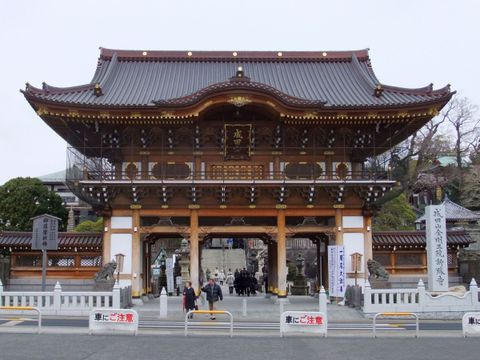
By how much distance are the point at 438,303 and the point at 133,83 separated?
17.9 metres

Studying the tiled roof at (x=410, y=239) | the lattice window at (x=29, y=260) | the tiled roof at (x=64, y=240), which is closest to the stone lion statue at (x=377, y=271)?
the tiled roof at (x=410, y=239)

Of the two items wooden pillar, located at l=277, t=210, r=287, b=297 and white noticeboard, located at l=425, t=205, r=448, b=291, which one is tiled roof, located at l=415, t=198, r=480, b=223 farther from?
wooden pillar, located at l=277, t=210, r=287, b=297

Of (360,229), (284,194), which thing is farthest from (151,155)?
(360,229)

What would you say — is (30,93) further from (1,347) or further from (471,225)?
(471,225)

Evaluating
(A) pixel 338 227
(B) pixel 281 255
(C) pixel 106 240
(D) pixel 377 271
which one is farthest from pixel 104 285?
(D) pixel 377 271

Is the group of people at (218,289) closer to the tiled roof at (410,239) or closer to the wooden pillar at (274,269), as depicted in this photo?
the wooden pillar at (274,269)

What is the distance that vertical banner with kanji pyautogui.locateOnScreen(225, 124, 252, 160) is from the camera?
82.3 ft

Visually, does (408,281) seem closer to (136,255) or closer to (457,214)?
(136,255)

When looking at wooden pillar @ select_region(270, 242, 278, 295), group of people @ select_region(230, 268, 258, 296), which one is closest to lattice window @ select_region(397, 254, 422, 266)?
wooden pillar @ select_region(270, 242, 278, 295)

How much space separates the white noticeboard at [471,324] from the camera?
52.4 ft

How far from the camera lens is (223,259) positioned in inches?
2544

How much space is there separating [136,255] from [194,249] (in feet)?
8.37

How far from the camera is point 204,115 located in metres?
24.8

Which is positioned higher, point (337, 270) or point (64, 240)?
point (64, 240)
